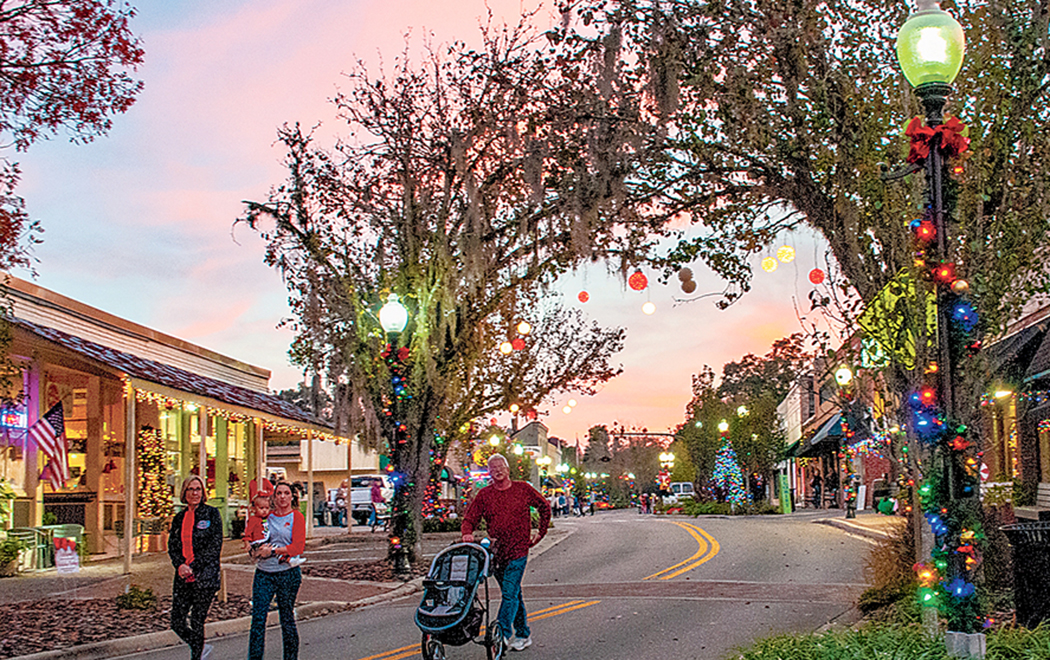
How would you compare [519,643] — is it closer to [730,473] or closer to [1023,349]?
[1023,349]

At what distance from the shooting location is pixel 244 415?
844 inches

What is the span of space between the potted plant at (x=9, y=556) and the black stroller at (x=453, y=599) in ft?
35.7

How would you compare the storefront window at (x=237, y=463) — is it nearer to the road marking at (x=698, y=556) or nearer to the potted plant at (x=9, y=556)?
the potted plant at (x=9, y=556)

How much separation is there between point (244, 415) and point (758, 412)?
30510 mm

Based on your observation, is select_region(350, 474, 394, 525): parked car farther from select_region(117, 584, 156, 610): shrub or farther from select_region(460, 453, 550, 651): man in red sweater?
select_region(460, 453, 550, 651): man in red sweater

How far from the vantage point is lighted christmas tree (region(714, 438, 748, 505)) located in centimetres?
4166

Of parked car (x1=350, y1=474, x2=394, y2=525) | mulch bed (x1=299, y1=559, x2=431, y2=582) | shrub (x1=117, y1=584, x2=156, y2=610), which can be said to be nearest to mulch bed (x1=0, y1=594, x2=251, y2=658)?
shrub (x1=117, y1=584, x2=156, y2=610)

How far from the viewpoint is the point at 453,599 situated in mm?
8008

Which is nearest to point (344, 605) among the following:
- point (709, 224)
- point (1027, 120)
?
point (709, 224)

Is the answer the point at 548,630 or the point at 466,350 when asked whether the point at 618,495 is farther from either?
the point at 548,630

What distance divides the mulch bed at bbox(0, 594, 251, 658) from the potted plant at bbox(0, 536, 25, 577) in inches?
134

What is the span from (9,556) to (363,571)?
5746 millimetres

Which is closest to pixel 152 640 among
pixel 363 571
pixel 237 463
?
pixel 363 571

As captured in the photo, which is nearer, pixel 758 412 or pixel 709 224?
pixel 709 224
